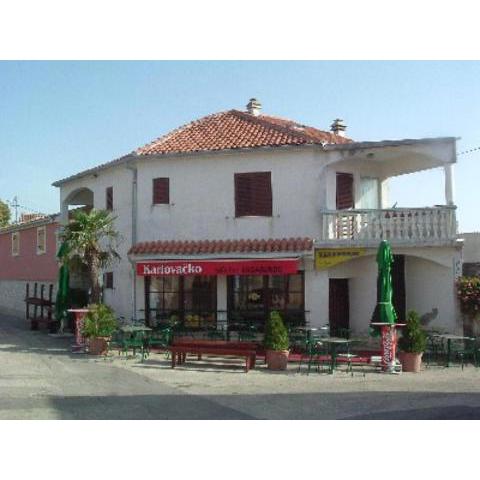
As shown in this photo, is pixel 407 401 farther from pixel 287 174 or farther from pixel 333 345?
pixel 287 174

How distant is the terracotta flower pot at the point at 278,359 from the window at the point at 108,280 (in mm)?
8977

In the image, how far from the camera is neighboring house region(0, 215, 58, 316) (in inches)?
1136

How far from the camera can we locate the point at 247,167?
19953 millimetres

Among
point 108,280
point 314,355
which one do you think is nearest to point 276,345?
point 314,355

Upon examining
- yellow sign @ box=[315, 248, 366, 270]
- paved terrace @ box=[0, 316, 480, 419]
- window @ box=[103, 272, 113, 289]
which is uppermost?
yellow sign @ box=[315, 248, 366, 270]

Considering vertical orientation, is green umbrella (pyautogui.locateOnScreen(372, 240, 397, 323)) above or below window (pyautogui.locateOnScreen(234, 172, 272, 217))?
below

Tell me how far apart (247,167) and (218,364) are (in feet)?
22.7

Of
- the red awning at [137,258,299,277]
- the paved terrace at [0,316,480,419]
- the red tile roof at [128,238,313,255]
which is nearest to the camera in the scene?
the paved terrace at [0,316,480,419]

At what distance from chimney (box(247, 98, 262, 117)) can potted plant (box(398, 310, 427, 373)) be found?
13112 mm

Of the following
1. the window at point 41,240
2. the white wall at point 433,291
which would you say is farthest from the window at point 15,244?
the white wall at point 433,291

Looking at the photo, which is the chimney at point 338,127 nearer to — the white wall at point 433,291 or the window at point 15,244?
the white wall at point 433,291

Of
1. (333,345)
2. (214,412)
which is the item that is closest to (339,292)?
(333,345)

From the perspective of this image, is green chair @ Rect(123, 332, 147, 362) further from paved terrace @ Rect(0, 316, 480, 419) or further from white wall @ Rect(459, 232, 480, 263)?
white wall @ Rect(459, 232, 480, 263)

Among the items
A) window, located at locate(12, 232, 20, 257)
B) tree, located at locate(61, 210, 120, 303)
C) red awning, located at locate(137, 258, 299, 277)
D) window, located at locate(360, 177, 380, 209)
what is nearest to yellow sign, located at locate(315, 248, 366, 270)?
red awning, located at locate(137, 258, 299, 277)
